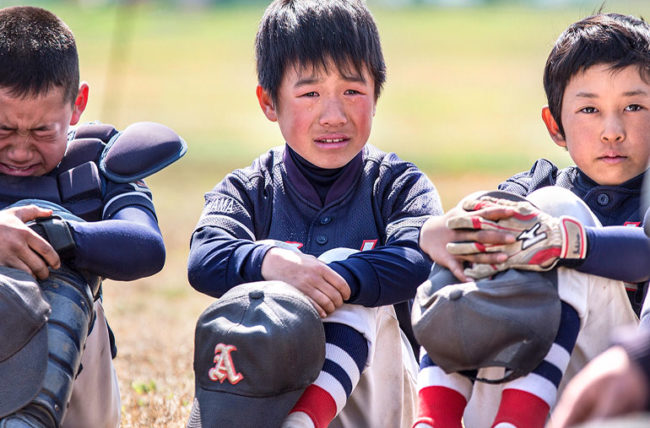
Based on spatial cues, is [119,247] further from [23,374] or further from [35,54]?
[35,54]

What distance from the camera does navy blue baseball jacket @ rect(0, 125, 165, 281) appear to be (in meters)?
3.01

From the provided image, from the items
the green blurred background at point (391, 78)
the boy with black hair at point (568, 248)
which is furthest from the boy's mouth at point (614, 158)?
the green blurred background at point (391, 78)

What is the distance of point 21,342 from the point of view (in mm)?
2637

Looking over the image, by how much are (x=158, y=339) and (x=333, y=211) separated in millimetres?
2258

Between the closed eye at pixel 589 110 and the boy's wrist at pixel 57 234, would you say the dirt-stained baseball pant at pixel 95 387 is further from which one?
the closed eye at pixel 589 110

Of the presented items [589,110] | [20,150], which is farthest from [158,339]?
[589,110]

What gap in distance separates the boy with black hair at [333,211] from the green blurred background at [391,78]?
12.6 meters

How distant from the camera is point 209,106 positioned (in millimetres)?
32812

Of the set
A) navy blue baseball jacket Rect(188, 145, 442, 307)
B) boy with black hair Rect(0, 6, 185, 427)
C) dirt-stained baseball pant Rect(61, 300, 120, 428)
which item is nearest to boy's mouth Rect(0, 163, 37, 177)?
boy with black hair Rect(0, 6, 185, 427)

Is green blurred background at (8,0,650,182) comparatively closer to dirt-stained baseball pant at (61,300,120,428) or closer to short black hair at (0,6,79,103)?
short black hair at (0,6,79,103)

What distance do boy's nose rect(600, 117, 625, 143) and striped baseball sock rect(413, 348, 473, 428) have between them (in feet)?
3.34

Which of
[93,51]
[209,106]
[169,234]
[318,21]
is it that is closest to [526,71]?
[209,106]

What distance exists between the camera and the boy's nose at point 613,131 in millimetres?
3174

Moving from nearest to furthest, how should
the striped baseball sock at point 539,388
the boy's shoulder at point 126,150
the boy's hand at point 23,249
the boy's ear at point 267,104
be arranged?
the striped baseball sock at point 539,388 < the boy's hand at point 23,249 < the boy's shoulder at point 126,150 < the boy's ear at point 267,104
